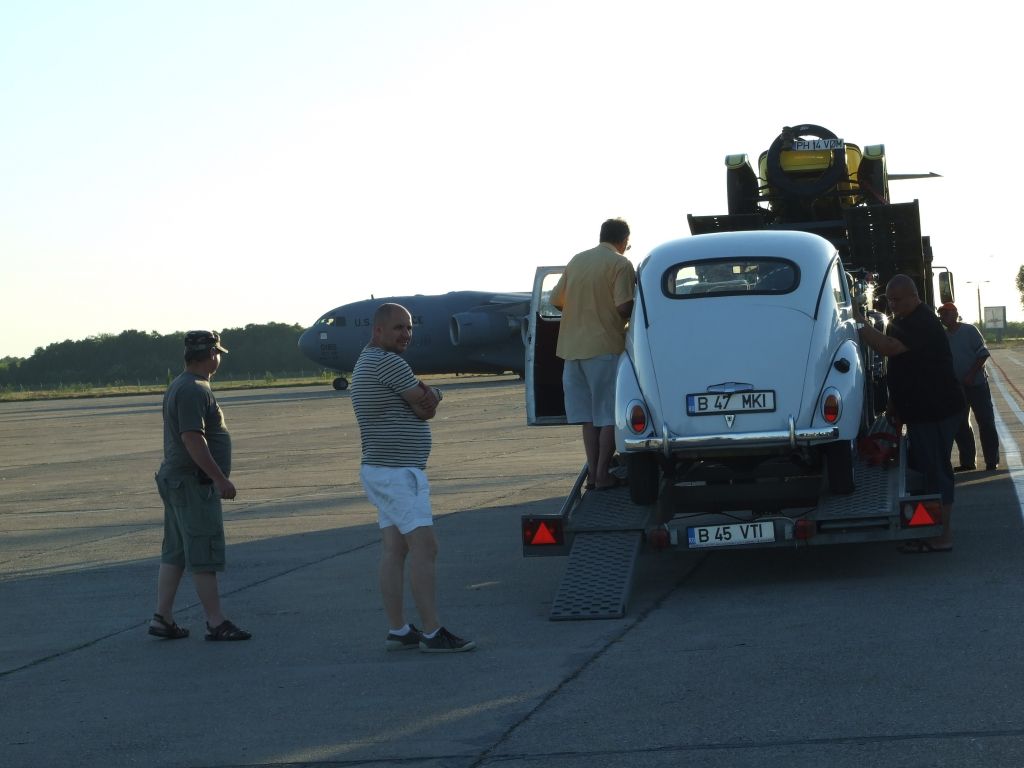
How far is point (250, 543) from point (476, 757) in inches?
302

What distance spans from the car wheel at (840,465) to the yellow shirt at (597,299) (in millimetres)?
1830

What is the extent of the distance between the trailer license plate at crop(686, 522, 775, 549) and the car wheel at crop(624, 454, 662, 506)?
816 millimetres

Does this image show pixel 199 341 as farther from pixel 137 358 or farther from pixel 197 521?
pixel 137 358

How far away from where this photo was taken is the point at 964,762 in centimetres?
502

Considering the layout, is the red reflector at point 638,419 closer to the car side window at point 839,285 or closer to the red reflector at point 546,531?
the red reflector at point 546,531

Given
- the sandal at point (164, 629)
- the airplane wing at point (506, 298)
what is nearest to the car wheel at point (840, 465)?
the sandal at point (164, 629)

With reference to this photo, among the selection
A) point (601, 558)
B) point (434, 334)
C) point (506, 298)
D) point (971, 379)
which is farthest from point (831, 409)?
point (506, 298)

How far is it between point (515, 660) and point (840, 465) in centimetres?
301

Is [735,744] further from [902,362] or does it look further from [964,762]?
[902,362]

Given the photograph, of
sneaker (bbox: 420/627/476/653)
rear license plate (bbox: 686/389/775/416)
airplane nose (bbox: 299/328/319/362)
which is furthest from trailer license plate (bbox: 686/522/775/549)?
airplane nose (bbox: 299/328/319/362)

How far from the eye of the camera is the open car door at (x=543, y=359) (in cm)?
1166

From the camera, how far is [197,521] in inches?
333

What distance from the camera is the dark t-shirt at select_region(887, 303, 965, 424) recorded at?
9.89 metres

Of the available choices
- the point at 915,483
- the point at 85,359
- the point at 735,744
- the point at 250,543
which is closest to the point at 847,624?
the point at 735,744
